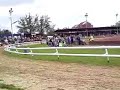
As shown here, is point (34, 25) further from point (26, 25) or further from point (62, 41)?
point (62, 41)

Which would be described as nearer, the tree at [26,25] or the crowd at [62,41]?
the crowd at [62,41]

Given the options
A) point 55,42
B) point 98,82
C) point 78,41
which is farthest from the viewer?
point 78,41

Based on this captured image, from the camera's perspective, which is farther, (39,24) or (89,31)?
(39,24)

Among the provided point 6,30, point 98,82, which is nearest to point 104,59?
point 98,82

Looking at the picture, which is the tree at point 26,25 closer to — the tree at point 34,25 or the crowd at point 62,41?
the tree at point 34,25

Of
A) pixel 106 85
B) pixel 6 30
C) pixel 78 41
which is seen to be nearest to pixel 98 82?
pixel 106 85

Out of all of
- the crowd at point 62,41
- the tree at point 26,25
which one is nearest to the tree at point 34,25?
the tree at point 26,25

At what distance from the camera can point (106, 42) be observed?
1800 inches

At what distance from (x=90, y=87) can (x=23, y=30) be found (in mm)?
124569

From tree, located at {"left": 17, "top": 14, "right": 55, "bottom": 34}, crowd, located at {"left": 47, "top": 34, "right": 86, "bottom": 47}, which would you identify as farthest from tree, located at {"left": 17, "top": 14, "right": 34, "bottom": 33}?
crowd, located at {"left": 47, "top": 34, "right": 86, "bottom": 47}

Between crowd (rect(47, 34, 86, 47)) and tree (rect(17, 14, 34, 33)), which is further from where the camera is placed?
tree (rect(17, 14, 34, 33))

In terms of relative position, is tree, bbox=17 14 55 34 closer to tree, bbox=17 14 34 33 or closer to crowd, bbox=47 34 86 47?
tree, bbox=17 14 34 33

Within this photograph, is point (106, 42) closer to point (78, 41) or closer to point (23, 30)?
point (78, 41)

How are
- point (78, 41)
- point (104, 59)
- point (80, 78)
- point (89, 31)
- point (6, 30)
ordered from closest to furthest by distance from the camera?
point (80, 78) → point (104, 59) → point (78, 41) → point (89, 31) → point (6, 30)
